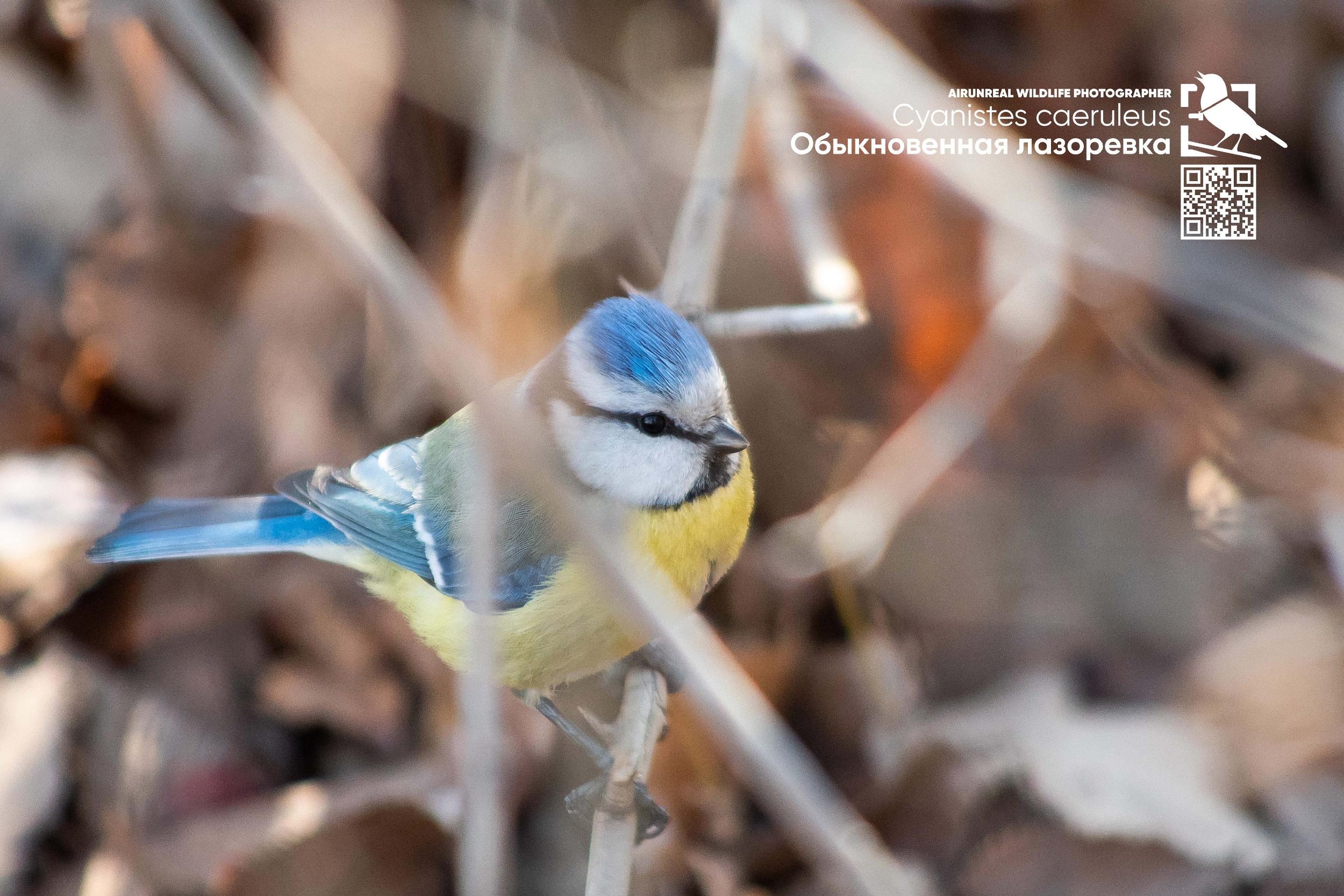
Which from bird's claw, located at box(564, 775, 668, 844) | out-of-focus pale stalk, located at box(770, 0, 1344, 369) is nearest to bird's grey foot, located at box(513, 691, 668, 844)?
bird's claw, located at box(564, 775, 668, 844)

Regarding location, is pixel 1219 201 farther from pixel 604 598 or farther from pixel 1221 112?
pixel 604 598

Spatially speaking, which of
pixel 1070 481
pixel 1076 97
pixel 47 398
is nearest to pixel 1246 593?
pixel 1070 481

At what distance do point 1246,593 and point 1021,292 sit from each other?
0.69 m

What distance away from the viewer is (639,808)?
4.66ft

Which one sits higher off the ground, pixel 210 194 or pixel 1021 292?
pixel 210 194

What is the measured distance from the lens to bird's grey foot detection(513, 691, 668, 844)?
1.47 metres

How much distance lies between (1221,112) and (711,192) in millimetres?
1605

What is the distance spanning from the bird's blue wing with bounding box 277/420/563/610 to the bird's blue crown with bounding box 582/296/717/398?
294 mm

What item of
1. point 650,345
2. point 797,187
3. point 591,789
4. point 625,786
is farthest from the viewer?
point 797,187

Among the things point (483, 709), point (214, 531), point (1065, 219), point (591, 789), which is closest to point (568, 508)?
point (483, 709)

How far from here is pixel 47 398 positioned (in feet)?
7.61

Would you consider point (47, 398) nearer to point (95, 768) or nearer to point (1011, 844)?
point (95, 768)

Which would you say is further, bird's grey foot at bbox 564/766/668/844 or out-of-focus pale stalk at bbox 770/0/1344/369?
out-of-focus pale stalk at bbox 770/0/1344/369

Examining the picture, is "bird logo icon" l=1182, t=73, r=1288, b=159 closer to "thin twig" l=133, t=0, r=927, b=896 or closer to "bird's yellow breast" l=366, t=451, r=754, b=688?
"bird's yellow breast" l=366, t=451, r=754, b=688
